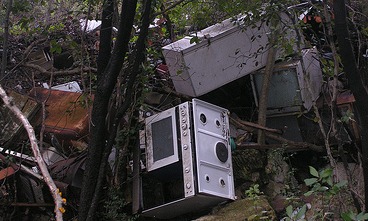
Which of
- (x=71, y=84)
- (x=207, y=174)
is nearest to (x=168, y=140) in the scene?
(x=207, y=174)

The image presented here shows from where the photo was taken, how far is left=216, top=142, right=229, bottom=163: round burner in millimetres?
5324

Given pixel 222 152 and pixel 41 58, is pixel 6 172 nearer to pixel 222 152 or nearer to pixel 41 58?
pixel 222 152

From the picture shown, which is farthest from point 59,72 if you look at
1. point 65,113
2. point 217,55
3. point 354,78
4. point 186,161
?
point 354,78

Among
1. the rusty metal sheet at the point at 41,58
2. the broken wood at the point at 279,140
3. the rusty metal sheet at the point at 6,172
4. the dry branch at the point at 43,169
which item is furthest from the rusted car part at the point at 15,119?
the broken wood at the point at 279,140

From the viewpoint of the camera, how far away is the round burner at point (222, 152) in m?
5.32

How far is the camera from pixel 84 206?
4273 mm

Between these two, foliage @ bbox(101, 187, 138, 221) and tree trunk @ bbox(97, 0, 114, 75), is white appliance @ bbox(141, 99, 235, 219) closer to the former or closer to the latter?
foliage @ bbox(101, 187, 138, 221)

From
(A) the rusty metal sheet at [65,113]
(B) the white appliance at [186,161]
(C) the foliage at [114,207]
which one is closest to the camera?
(B) the white appliance at [186,161]

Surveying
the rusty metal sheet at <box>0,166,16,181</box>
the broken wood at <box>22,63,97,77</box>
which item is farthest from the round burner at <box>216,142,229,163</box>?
the rusty metal sheet at <box>0,166,16,181</box>

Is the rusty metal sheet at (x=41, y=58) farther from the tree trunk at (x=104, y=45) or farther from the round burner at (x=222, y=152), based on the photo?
the round burner at (x=222, y=152)

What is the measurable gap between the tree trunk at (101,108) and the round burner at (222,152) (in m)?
1.23

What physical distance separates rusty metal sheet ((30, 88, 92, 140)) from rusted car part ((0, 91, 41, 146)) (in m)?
0.13

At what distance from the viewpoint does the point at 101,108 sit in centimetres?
445

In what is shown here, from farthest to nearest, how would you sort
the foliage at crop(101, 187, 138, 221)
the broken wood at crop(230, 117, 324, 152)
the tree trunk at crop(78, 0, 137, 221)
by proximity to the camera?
1. the broken wood at crop(230, 117, 324, 152)
2. the foliage at crop(101, 187, 138, 221)
3. the tree trunk at crop(78, 0, 137, 221)
